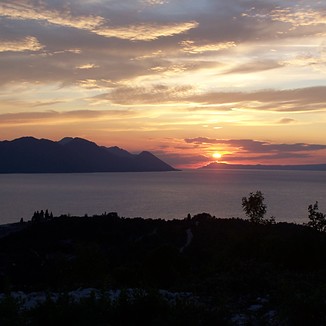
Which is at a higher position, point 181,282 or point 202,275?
point 181,282

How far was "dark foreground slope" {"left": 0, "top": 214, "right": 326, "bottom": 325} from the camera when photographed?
41.6 feet

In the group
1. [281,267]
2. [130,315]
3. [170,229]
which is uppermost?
[130,315]

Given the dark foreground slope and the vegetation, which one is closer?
the vegetation

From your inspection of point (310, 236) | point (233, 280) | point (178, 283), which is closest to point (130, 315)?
point (233, 280)

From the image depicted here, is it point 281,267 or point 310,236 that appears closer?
point 281,267

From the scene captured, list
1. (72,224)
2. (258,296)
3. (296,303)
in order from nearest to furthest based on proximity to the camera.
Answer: (296,303), (258,296), (72,224)

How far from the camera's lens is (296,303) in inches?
476

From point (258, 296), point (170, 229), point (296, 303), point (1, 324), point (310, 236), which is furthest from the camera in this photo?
point (170, 229)

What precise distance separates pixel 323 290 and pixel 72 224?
7579cm

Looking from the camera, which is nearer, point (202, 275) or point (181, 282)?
point (181, 282)

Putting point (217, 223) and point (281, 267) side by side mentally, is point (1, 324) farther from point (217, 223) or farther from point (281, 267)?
point (217, 223)

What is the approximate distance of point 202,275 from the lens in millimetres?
23516

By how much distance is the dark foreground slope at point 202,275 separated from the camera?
12680mm

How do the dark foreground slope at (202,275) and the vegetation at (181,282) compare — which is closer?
the vegetation at (181,282)
